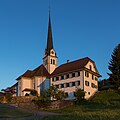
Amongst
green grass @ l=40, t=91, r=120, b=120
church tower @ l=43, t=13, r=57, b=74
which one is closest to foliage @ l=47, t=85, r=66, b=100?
green grass @ l=40, t=91, r=120, b=120

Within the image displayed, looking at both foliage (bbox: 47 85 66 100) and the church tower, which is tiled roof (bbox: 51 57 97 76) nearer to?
the church tower

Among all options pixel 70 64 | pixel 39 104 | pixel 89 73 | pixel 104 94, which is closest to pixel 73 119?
pixel 39 104

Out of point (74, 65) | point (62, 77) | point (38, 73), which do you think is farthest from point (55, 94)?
point (38, 73)

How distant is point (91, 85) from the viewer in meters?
60.0

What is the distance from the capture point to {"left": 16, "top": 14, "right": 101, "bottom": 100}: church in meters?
58.2

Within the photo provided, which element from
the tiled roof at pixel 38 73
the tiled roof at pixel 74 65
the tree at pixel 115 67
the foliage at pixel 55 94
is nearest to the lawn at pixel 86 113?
the tree at pixel 115 67

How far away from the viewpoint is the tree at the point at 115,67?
54.3 m

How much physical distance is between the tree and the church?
5.79 meters

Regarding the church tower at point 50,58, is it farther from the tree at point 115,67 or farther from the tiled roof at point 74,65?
the tree at point 115,67

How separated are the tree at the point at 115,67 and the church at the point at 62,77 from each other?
5.79 metres

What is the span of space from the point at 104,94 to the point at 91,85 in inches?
218

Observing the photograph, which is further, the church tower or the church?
the church tower

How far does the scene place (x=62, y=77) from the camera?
61.8 meters

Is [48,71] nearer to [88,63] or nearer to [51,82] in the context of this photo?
[51,82]
